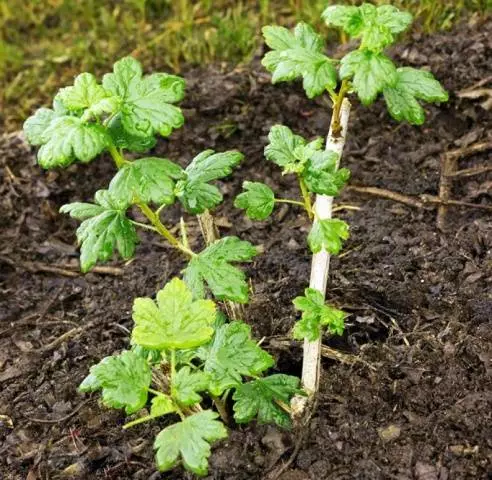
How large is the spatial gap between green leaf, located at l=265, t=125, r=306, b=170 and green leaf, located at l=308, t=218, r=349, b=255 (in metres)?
0.16

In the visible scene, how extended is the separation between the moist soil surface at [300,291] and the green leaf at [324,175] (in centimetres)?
53

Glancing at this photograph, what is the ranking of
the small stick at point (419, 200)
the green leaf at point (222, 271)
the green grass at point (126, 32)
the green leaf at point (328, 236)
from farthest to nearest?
the green grass at point (126, 32) < the small stick at point (419, 200) < the green leaf at point (222, 271) < the green leaf at point (328, 236)

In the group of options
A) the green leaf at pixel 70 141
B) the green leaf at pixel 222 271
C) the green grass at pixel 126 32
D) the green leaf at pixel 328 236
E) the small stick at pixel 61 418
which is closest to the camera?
the green leaf at pixel 70 141

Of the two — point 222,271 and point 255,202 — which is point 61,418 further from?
point 255,202

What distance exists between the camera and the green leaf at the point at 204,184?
1.81m

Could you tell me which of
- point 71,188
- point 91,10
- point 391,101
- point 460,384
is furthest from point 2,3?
point 460,384

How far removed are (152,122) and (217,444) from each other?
0.79 meters

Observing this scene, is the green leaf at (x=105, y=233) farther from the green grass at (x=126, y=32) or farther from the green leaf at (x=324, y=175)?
the green grass at (x=126, y=32)

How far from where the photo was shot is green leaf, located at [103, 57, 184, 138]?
5.42 ft

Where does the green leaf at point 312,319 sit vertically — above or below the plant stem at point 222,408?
above

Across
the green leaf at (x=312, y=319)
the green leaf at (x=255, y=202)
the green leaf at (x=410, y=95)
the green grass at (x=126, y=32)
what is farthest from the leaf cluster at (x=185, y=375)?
the green grass at (x=126, y=32)

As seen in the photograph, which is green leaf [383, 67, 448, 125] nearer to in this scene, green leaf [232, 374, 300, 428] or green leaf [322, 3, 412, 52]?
green leaf [322, 3, 412, 52]

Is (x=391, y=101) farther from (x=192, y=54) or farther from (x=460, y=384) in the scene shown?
(x=192, y=54)

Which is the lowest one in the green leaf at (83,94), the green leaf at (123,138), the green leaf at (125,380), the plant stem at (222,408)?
the plant stem at (222,408)
